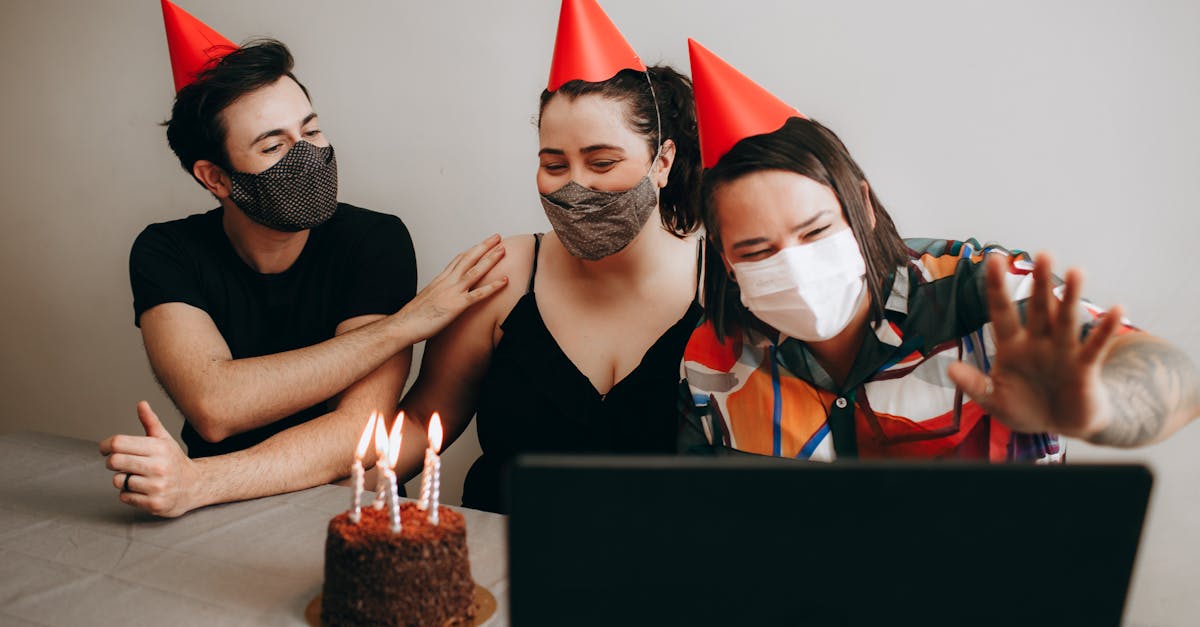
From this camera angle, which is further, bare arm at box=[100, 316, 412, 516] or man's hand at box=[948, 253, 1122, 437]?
bare arm at box=[100, 316, 412, 516]

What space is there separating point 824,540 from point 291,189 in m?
1.55

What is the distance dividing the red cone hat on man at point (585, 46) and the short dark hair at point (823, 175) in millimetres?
394

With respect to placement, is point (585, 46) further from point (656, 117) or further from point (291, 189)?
point (291, 189)

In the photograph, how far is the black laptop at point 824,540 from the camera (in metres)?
0.47

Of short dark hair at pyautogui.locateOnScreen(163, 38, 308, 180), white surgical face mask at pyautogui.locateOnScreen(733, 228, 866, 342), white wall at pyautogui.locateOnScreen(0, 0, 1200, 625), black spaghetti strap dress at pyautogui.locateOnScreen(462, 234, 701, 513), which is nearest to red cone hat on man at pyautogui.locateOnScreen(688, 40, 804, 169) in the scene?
white surgical face mask at pyautogui.locateOnScreen(733, 228, 866, 342)

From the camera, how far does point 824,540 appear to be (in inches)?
18.7

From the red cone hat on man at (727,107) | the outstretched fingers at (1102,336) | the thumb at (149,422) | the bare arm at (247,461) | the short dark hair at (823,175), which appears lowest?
the bare arm at (247,461)

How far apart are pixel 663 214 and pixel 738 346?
0.42 metres

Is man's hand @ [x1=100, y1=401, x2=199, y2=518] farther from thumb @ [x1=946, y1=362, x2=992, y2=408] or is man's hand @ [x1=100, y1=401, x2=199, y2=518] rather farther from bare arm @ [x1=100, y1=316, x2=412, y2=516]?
thumb @ [x1=946, y1=362, x2=992, y2=408]

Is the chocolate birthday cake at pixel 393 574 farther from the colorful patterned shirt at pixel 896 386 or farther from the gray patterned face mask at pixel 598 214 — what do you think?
the gray patterned face mask at pixel 598 214

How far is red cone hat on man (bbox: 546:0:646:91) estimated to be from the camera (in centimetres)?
150

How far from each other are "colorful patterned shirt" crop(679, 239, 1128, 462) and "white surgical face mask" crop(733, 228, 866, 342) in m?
0.08

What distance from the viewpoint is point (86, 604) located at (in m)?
1.04

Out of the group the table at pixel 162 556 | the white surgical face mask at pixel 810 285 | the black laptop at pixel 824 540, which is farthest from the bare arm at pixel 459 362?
the black laptop at pixel 824 540
